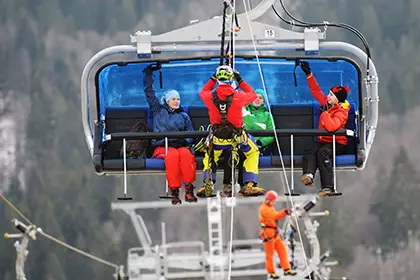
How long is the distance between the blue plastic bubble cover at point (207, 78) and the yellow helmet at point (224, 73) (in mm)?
1440

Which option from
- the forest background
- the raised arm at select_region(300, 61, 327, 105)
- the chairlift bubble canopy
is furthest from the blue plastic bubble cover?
the forest background

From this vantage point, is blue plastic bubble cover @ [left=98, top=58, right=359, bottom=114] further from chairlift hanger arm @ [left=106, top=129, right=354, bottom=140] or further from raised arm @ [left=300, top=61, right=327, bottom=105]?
chairlift hanger arm @ [left=106, top=129, right=354, bottom=140]

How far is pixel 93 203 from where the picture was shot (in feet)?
93.7

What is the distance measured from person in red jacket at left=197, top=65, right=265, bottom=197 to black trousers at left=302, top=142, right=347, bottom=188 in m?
0.56

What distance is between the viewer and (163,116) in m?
11.6

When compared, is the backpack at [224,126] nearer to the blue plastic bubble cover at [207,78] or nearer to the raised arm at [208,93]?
the raised arm at [208,93]

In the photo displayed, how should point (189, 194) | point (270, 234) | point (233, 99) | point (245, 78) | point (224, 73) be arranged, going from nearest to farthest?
point (224, 73), point (233, 99), point (189, 194), point (245, 78), point (270, 234)

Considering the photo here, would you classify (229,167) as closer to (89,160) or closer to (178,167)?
(178,167)

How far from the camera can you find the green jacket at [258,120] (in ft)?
38.2

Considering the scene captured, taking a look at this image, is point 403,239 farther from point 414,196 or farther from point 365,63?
point 365,63

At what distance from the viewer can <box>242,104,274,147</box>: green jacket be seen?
11656 millimetres

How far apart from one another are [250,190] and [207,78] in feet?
5.65

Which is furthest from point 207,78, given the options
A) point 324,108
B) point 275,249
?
point 275,249

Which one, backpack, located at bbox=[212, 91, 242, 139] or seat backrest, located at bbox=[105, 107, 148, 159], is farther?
seat backrest, located at bbox=[105, 107, 148, 159]
